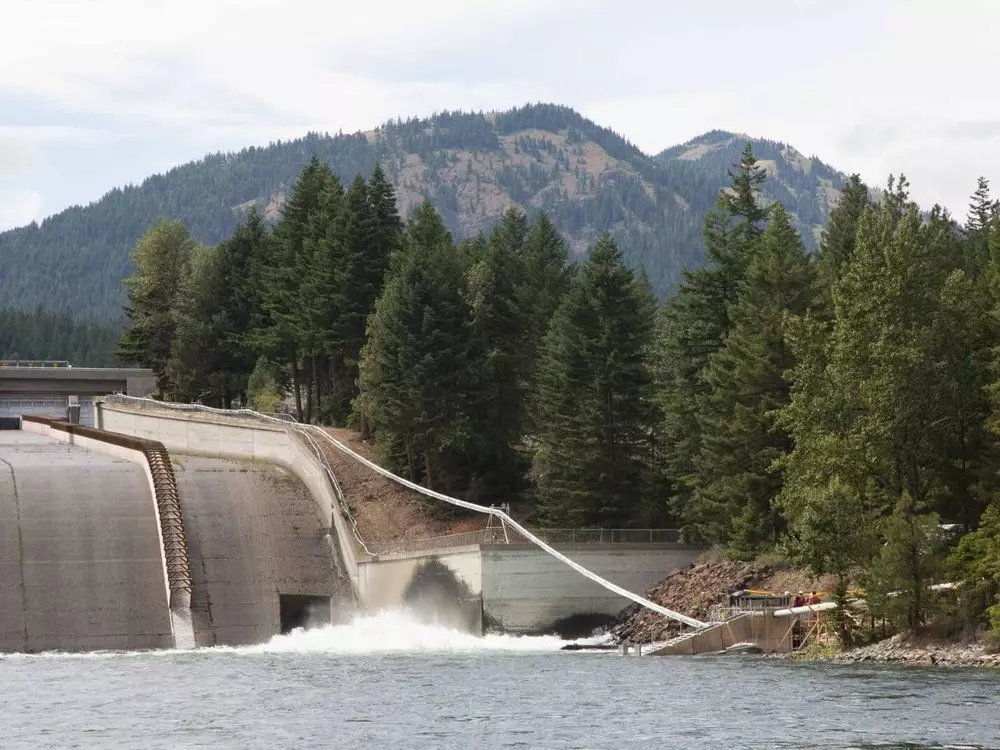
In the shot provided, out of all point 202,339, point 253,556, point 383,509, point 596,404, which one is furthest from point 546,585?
point 202,339

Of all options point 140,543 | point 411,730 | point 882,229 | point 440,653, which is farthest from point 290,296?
point 411,730

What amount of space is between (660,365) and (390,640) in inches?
816

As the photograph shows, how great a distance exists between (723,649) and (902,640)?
7.38 meters

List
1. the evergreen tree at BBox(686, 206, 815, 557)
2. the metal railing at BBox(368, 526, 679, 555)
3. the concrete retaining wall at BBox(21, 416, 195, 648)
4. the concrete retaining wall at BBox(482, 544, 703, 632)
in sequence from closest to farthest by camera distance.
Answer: the concrete retaining wall at BBox(482, 544, 703, 632) < the evergreen tree at BBox(686, 206, 815, 557) < the concrete retaining wall at BBox(21, 416, 195, 648) < the metal railing at BBox(368, 526, 679, 555)

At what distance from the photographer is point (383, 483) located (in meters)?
85.2

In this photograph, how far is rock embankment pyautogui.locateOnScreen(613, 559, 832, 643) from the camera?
65.8m

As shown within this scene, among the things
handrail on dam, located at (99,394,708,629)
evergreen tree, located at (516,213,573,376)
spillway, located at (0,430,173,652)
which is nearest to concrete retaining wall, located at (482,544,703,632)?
handrail on dam, located at (99,394,708,629)

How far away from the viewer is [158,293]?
121m

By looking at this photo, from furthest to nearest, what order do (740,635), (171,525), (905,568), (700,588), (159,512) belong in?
(159,512) → (171,525) → (700,588) → (740,635) → (905,568)

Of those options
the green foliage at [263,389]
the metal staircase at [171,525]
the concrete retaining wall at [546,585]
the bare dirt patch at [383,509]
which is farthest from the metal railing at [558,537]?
the green foliage at [263,389]

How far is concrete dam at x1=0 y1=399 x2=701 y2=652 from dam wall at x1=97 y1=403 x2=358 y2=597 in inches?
7.7

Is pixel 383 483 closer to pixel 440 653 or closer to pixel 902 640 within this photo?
pixel 440 653

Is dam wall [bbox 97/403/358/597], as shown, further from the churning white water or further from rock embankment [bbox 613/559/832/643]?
rock embankment [bbox 613/559/832/643]

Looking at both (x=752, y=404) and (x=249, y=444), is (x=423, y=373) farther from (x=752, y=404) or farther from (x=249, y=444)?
(x=752, y=404)
